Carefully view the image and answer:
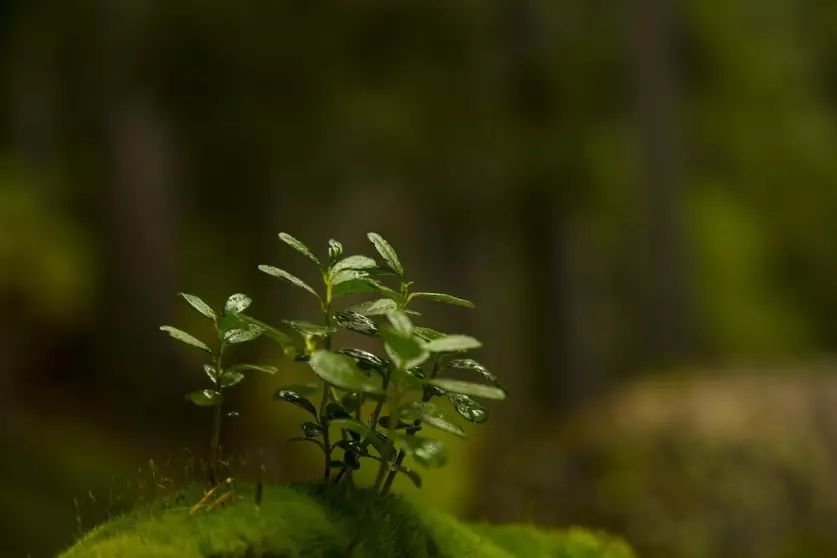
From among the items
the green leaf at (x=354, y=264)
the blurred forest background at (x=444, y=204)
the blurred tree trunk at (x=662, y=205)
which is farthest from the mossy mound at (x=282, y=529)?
the blurred tree trunk at (x=662, y=205)

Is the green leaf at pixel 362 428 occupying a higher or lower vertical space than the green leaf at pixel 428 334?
lower

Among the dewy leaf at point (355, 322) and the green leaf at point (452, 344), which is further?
the dewy leaf at point (355, 322)

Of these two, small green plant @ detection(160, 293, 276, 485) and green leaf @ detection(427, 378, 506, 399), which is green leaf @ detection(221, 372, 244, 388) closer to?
small green plant @ detection(160, 293, 276, 485)

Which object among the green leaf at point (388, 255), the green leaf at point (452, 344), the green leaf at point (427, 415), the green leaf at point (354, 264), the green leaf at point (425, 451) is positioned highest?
the green leaf at point (388, 255)

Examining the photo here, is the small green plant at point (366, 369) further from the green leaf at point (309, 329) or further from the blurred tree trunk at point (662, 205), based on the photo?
the blurred tree trunk at point (662, 205)

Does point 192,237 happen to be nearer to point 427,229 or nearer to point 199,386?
point 199,386

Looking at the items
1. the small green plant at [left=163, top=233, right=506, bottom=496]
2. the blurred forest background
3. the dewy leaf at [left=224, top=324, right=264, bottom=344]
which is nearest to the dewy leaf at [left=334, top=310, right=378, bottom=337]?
the small green plant at [left=163, top=233, right=506, bottom=496]
